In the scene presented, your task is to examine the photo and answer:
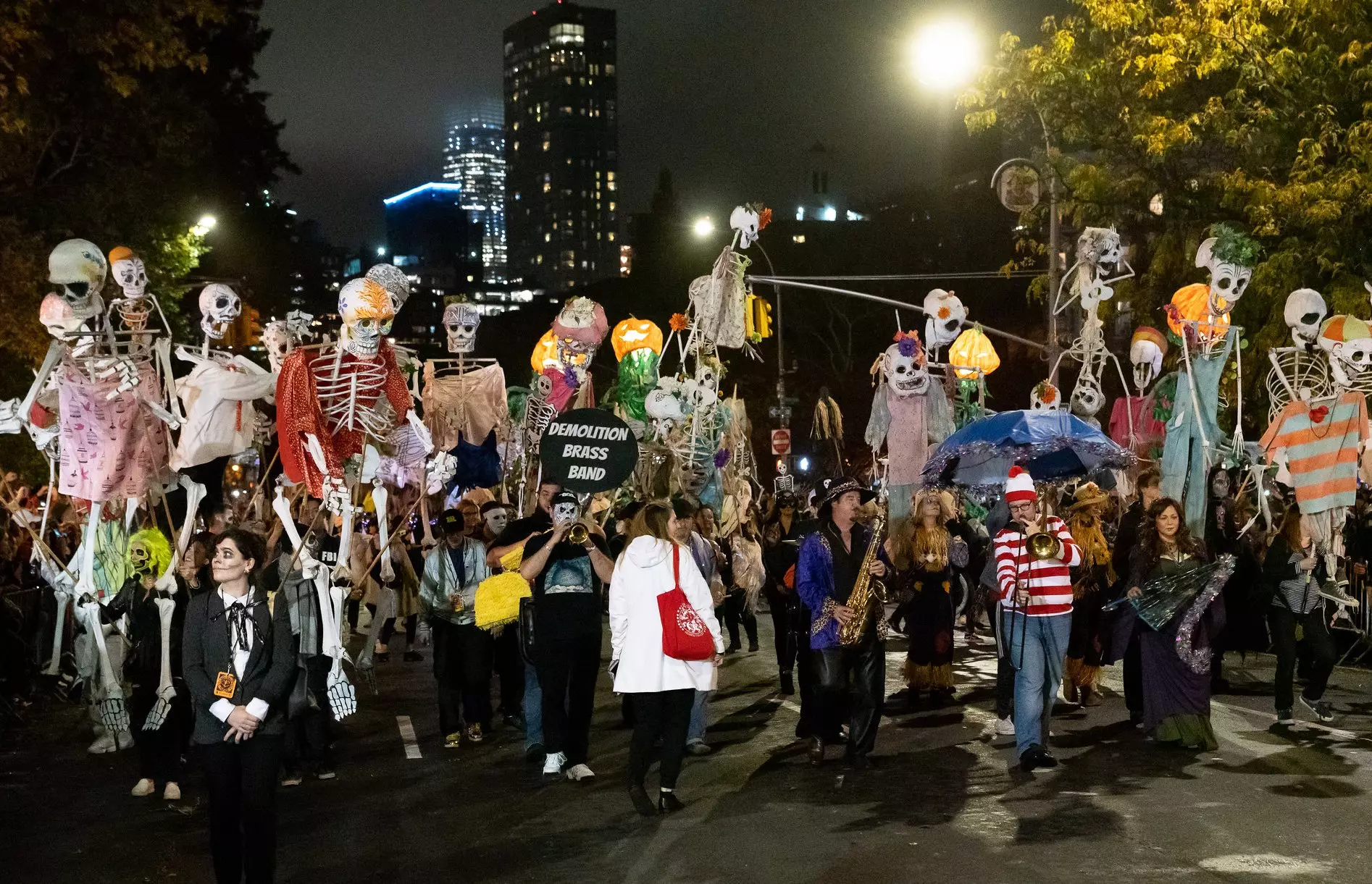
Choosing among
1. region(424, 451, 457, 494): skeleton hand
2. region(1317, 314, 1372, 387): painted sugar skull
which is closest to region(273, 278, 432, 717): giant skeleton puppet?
region(424, 451, 457, 494): skeleton hand

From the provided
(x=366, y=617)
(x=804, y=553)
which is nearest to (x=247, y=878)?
(x=804, y=553)

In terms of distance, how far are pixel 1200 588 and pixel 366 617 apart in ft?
49.8

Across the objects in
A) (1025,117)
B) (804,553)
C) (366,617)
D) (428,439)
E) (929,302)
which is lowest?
(366,617)

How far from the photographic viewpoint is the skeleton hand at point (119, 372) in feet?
39.5

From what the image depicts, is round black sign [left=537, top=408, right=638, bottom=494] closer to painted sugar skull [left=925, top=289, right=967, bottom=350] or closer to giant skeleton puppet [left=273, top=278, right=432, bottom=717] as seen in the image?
giant skeleton puppet [left=273, top=278, right=432, bottom=717]

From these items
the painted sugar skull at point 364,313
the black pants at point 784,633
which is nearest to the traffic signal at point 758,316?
the black pants at point 784,633

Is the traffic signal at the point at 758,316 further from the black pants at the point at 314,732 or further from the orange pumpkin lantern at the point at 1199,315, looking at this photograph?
the black pants at the point at 314,732

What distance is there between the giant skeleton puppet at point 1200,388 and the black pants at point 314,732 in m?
6.90

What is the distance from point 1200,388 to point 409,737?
7140 millimetres

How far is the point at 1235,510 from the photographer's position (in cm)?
1467

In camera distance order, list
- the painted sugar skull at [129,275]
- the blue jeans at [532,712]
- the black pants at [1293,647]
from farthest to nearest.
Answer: the painted sugar skull at [129,275], the black pants at [1293,647], the blue jeans at [532,712]

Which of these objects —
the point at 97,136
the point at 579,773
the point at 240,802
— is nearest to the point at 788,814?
the point at 579,773

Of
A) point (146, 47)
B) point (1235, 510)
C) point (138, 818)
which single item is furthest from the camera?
point (146, 47)

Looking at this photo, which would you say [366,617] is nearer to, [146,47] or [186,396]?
[146,47]
